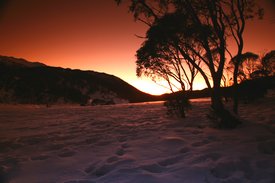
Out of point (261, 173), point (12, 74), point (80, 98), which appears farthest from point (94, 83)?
point (261, 173)

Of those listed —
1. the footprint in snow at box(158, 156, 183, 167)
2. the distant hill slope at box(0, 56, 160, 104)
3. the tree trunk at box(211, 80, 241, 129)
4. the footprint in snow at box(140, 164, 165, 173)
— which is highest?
the distant hill slope at box(0, 56, 160, 104)

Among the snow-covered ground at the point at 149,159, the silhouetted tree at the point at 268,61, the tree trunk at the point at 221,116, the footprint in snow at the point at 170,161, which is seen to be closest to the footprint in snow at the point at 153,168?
the snow-covered ground at the point at 149,159

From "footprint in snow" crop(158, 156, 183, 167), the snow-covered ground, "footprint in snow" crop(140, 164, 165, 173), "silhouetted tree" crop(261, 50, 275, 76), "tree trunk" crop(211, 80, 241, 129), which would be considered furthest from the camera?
"silhouetted tree" crop(261, 50, 275, 76)

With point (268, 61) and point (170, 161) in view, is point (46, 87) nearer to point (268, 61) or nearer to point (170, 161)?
point (268, 61)

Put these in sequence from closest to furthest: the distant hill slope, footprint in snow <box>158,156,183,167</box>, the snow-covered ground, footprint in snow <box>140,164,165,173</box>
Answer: the snow-covered ground → footprint in snow <box>140,164,165,173</box> → footprint in snow <box>158,156,183,167</box> → the distant hill slope

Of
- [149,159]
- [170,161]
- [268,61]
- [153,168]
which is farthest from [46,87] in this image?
[153,168]

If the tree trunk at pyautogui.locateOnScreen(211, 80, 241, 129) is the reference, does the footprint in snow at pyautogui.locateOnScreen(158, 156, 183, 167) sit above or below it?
below

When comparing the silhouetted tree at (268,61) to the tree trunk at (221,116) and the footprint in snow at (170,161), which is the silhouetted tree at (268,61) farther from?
the footprint in snow at (170,161)

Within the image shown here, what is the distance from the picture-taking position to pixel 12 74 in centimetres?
6322

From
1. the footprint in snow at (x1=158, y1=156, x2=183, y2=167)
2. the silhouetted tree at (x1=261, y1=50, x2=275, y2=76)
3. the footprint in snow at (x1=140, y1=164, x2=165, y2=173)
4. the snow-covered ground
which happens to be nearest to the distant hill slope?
→ the silhouetted tree at (x1=261, y1=50, x2=275, y2=76)

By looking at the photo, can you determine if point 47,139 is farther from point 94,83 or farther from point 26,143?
point 94,83

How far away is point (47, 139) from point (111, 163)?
404 centimetres

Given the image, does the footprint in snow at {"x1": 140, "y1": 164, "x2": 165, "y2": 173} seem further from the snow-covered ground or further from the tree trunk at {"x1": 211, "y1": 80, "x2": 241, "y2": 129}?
the tree trunk at {"x1": 211, "y1": 80, "x2": 241, "y2": 129}

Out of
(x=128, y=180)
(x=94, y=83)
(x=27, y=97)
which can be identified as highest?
(x=94, y=83)
